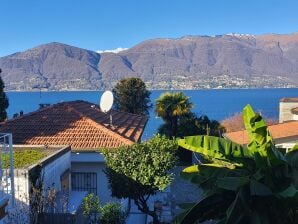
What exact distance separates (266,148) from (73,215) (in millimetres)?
6301

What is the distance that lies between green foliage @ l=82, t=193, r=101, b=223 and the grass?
1.83m

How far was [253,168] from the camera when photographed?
7.34m

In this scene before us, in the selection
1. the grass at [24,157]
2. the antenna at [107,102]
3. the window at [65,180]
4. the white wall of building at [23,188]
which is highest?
the antenna at [107,102]

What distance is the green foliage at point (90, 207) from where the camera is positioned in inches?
486

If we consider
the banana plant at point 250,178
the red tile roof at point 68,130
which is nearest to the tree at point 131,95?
the red tile roof at point 68,130

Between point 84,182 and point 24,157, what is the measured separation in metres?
3.96

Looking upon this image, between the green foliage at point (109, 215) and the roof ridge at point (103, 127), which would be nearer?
the green foliage at point (109, 215)

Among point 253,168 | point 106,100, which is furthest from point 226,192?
point 106,100

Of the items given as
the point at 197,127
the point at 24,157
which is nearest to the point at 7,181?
the point at 24,157

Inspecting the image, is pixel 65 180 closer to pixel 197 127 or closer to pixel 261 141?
pixel 261 141

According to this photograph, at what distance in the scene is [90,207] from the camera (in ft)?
40.9

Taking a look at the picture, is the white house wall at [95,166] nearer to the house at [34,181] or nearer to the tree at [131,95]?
the house at [34,181]

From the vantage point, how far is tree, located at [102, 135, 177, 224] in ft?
44.9

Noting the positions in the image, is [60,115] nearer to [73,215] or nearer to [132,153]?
[132,153]
